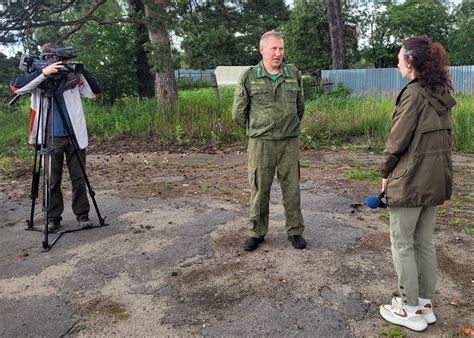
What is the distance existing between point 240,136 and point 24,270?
6899 millimetres

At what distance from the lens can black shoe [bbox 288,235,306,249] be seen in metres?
4.25

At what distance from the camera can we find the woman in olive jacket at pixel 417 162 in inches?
108

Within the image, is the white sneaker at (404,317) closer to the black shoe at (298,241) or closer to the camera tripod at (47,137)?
the black shoe at (298,241)

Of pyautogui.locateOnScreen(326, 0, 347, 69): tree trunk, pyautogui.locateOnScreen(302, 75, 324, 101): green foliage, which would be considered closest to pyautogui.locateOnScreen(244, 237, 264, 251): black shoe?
pyautogui.locateOnScreen(302, 75, 324, 101): green foliage

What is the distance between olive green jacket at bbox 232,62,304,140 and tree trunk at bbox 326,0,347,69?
737 inches

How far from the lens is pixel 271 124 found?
4.03 meters

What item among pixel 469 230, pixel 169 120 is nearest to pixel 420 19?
pixel 169 120

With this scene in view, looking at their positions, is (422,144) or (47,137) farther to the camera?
(47,137)

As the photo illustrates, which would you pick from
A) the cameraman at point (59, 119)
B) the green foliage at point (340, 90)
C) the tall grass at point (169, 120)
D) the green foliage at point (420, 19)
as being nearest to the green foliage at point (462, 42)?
the green foliage at point (420, 19)

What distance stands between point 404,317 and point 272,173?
1.73 meters

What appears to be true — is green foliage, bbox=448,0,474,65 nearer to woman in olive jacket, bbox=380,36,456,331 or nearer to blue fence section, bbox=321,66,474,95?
blue fence section, bbox=321,66,474,95

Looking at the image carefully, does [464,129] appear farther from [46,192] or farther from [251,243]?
[46,192]

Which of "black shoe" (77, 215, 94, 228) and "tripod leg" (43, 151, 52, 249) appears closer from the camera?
"tripod leg" (43, 151, 52, 249)

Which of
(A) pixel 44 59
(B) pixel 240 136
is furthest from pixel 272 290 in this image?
(B) pixel 240 136
